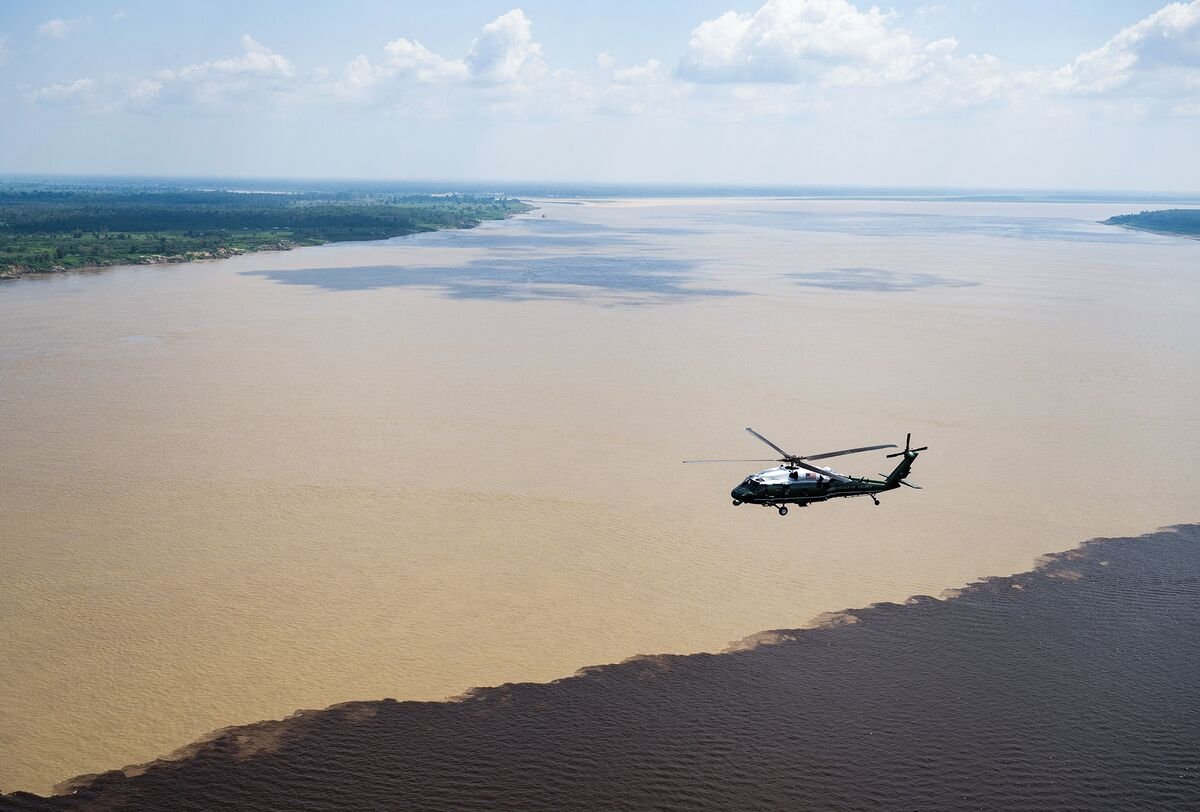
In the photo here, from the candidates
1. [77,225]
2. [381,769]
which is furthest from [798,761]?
[77,225]

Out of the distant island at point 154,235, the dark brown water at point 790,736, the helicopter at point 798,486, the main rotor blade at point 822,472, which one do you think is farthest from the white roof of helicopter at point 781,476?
the distant island at point 154,235

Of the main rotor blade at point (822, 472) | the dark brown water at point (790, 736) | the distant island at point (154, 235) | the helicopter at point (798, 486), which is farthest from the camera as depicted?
the distant island at point (154, 235)

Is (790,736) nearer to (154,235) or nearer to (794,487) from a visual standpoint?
(794,487)

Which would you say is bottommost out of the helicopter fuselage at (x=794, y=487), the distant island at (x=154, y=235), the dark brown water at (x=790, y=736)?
the dark brown water at (x=790, y=736)

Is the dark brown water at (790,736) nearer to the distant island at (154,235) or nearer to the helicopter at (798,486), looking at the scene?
the helicopter at (798,486)

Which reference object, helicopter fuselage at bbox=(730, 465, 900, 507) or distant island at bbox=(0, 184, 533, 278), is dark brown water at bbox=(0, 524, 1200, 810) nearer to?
helicopter fuselage at bbox=(730, 465, 900, 507)

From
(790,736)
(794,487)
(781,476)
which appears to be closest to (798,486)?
(794,487)

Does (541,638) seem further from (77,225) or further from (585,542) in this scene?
(77,225)

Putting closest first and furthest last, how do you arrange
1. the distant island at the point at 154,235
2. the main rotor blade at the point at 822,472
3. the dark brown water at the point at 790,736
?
the dark brown water at the point at 790,736 → the main rotor blade at the point at 822,472 → the distant island at the point at 154,235
